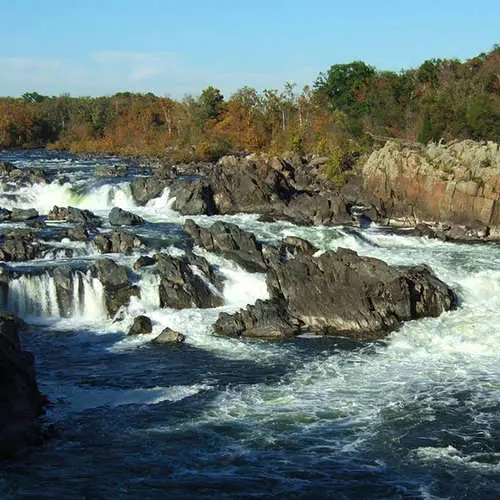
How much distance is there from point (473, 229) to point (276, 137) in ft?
142

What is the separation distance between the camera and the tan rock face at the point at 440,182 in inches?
1713

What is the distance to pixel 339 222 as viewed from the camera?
44.3 metres

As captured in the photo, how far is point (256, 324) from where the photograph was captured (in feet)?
86.9

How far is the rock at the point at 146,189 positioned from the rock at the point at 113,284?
19.5m

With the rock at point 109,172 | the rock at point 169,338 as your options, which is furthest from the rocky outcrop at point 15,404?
the rock at point 109,172

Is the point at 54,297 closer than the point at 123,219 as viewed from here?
Yes

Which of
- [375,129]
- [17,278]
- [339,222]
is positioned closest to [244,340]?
[17,278]

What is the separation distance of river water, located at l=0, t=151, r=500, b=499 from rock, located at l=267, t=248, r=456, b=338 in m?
0.89

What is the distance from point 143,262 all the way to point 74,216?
11.3 metres

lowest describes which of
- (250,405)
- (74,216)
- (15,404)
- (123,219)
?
(250,405)

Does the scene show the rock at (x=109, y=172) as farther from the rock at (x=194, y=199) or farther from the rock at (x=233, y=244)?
the rock at (x=233, y=244)

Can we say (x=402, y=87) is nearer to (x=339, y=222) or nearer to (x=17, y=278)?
(x=339, y=222)

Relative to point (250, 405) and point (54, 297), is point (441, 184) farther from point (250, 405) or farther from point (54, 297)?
point (250, 405)

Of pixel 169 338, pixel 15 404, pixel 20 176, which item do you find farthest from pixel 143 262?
pixel 20 176
